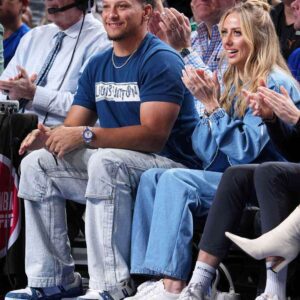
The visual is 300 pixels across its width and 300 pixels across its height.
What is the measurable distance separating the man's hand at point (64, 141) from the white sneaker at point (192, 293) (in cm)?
92

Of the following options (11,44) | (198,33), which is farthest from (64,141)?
(11,44)

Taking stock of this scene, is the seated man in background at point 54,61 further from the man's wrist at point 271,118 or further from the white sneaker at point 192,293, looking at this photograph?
the white sneaker at point 192,293

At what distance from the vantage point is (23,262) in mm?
4680

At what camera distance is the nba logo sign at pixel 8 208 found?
4673 mm

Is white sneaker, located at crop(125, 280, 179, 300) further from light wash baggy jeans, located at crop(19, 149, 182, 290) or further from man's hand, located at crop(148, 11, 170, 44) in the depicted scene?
man's hand, located at crop(148, 11, 170, 44)

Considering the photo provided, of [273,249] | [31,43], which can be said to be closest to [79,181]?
[273,249]

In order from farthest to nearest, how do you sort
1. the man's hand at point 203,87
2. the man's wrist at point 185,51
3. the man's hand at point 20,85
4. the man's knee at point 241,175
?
1. the man's hand at point 20,85
2. the man's wrist at point 185,51
3. the man's hand at point 203,87
4. the man's knee at point 241,175

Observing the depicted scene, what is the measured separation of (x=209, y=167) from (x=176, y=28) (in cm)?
98

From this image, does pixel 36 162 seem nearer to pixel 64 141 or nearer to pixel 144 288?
pixel 64 141

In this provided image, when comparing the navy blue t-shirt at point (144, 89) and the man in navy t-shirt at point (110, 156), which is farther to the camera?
the navy blue t-shirt at point (144, 89)

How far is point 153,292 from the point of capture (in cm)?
411

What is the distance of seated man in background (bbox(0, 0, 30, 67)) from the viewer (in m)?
6.34

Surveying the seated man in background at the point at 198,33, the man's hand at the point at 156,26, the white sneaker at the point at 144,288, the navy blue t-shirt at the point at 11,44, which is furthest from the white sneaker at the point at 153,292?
the navy blue t-shirt at the point at 11,44

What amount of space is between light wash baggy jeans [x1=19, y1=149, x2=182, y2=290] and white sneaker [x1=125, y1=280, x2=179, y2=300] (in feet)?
0.34
